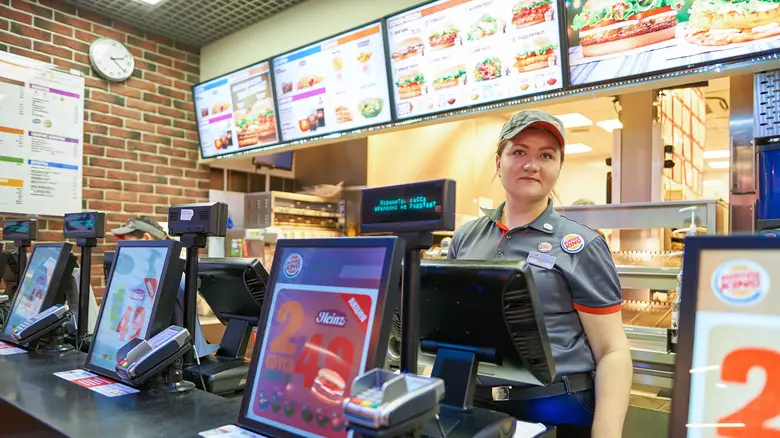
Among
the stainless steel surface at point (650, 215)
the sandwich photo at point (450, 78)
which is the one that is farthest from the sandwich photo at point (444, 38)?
the stainless steel surface at point (650, 215)

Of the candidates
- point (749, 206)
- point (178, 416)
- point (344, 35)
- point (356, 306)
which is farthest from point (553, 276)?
point (344, 35)

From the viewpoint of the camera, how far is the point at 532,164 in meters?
1.50

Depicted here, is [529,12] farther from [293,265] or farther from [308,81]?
[293,265]

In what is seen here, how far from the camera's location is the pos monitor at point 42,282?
2238mm

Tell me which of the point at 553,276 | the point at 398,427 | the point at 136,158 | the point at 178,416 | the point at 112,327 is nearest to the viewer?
the point at 398,427

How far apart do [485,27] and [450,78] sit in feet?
1.01

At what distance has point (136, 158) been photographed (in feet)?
13.9

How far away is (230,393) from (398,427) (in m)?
1.14

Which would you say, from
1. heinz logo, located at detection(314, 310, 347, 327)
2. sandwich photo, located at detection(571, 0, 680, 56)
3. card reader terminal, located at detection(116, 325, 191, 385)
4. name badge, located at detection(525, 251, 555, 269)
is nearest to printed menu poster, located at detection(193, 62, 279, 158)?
sandwich photo, located at detection(571, 0, 680, 56)

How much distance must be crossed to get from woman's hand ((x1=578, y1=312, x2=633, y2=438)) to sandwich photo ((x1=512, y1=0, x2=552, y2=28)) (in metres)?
1.70

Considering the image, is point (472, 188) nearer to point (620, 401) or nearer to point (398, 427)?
point (620, 401)

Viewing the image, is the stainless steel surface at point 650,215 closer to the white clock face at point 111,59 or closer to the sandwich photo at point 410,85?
the sandwich photo at point 410,85

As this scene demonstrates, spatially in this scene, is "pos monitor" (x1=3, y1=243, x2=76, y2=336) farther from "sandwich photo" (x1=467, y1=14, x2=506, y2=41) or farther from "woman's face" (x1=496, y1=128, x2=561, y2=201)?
"sandwich photo" (x1=467, y1=14, x2=506, y2=41)

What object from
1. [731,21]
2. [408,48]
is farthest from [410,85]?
[731,21]
